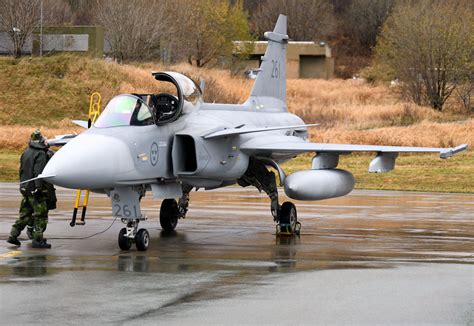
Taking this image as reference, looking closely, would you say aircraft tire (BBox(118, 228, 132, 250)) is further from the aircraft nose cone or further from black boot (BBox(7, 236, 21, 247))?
black boot (BBox(7, 236, 21, 247))

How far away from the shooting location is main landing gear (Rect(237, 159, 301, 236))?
18.2 meters

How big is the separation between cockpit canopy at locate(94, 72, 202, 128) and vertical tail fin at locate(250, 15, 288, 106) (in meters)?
3.55

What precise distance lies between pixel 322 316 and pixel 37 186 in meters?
6.64

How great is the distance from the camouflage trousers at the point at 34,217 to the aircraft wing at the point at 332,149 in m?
Answer: 3.80

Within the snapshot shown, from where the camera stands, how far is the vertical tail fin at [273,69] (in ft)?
69.7

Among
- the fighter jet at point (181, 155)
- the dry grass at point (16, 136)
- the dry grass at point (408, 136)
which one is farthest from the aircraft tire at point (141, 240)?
the dry grass at point (16, 136)

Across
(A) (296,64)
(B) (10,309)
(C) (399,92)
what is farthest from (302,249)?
(A) (296,64)

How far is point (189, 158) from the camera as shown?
55.9 feet

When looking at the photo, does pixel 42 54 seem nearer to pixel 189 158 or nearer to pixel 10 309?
pixel 189 158

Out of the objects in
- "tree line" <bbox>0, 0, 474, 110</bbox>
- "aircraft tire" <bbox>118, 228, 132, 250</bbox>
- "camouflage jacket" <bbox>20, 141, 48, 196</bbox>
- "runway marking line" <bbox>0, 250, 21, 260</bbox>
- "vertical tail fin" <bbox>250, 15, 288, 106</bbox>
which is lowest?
"runway marking line" <bbox>0, 250, 21, 260</bbox>

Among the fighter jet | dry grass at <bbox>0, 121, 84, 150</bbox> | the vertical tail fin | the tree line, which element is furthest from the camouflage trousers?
the tree line

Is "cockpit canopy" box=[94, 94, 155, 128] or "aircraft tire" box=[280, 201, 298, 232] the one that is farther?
"aircraft tire" box=[280, 201, 298, 232]

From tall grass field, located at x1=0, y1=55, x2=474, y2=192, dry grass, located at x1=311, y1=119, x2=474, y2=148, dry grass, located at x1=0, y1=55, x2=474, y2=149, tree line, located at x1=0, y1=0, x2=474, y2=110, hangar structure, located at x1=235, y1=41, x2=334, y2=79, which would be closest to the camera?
tall grass field, located at x1=0, y1=55, x2=474, y2=192

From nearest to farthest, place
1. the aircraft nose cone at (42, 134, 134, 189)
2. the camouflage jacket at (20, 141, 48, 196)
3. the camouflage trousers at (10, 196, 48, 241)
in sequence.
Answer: the aircraft nose cone at (42, 134, 134, 189) → the camouflage trousers at (10, 196, 48, 241) → the camouflage jacket at (20, 141, 48, 196)
